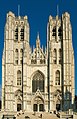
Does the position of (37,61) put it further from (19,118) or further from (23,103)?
(19,118)

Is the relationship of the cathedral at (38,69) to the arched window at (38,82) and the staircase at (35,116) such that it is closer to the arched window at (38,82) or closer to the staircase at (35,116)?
the arched window at (38,82)

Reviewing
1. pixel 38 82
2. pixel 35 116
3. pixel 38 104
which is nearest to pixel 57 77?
pixel 38 82

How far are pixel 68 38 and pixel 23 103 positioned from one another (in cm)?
1612

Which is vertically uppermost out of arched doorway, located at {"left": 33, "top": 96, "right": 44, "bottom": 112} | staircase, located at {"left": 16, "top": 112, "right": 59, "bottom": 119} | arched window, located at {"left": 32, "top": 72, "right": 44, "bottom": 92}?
arched window, located at {"left": 32, "top": 72, "right": 44, "bottom": 92}

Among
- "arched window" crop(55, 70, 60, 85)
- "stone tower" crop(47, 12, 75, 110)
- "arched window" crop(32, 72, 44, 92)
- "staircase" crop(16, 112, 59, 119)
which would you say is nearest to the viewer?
"staircase" crop(16, 112, 59, 119)

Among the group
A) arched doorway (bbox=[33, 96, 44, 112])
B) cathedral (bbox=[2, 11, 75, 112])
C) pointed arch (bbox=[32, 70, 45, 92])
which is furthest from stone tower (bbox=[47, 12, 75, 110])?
arched doorway (bbox=[33, 96, 44, 112])

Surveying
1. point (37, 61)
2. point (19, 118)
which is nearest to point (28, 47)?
point (37, 61)

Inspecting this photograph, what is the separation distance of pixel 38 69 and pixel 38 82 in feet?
8.78

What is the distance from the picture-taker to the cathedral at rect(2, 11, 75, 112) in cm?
8425

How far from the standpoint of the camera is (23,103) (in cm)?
8406

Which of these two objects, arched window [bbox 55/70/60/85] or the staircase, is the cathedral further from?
the staircase

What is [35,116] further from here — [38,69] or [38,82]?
[38,69]

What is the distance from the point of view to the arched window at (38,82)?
86.3 m

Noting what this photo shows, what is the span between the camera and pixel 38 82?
86.4m
